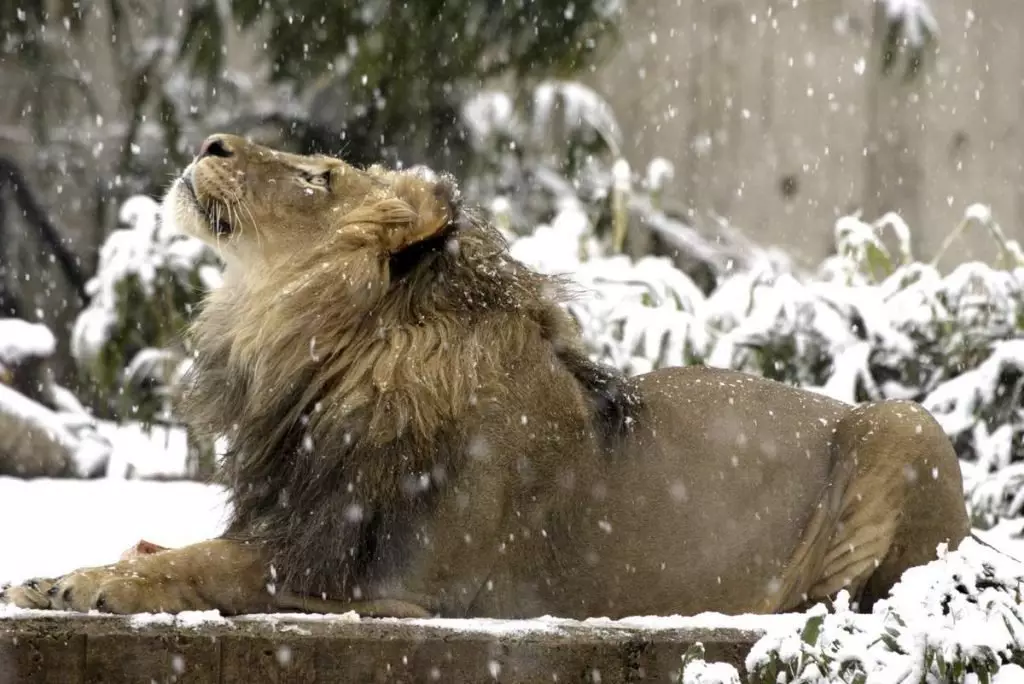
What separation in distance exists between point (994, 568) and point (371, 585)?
108 centimetres

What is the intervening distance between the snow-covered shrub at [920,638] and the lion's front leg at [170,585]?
929 mm

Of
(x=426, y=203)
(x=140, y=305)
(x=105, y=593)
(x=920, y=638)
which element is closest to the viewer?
(x=920, y=638)

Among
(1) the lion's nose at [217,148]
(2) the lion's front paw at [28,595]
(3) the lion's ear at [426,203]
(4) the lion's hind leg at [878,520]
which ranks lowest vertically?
(2) the lion's front paw at [28,595]

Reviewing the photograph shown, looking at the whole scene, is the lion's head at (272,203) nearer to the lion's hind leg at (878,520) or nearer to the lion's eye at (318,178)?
the lion's eye at (318,178)

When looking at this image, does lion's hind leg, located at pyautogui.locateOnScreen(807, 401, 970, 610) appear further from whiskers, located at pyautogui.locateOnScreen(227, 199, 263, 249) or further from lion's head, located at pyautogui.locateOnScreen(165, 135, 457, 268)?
whiskers, located at pyautogui.locateOnScreen(227, 199, 263, 249)

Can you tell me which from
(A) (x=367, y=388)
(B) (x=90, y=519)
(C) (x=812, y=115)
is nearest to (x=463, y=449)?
(A) (x=367, y=388)

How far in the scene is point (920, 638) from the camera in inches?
84.3

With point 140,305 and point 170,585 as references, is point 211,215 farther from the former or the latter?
point 140,305

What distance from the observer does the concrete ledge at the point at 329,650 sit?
226 centimetres

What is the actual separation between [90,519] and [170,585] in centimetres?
173

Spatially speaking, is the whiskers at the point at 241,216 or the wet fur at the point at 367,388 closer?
the wet fur at the point at 367,388

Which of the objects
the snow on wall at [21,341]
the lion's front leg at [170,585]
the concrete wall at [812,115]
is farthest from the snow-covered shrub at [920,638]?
the concrete wall at [812,115]

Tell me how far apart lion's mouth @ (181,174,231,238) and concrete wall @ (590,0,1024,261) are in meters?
6.57

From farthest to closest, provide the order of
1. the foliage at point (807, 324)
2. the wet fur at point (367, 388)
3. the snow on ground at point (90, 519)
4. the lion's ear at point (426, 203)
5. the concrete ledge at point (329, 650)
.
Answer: the foliage at point (807, 324) < the snow on ground at point (90, 519) < the lion's ear at point (426, 203) < the wet fur at point (367, 388) < the concrete ledge at point (329, 650)
